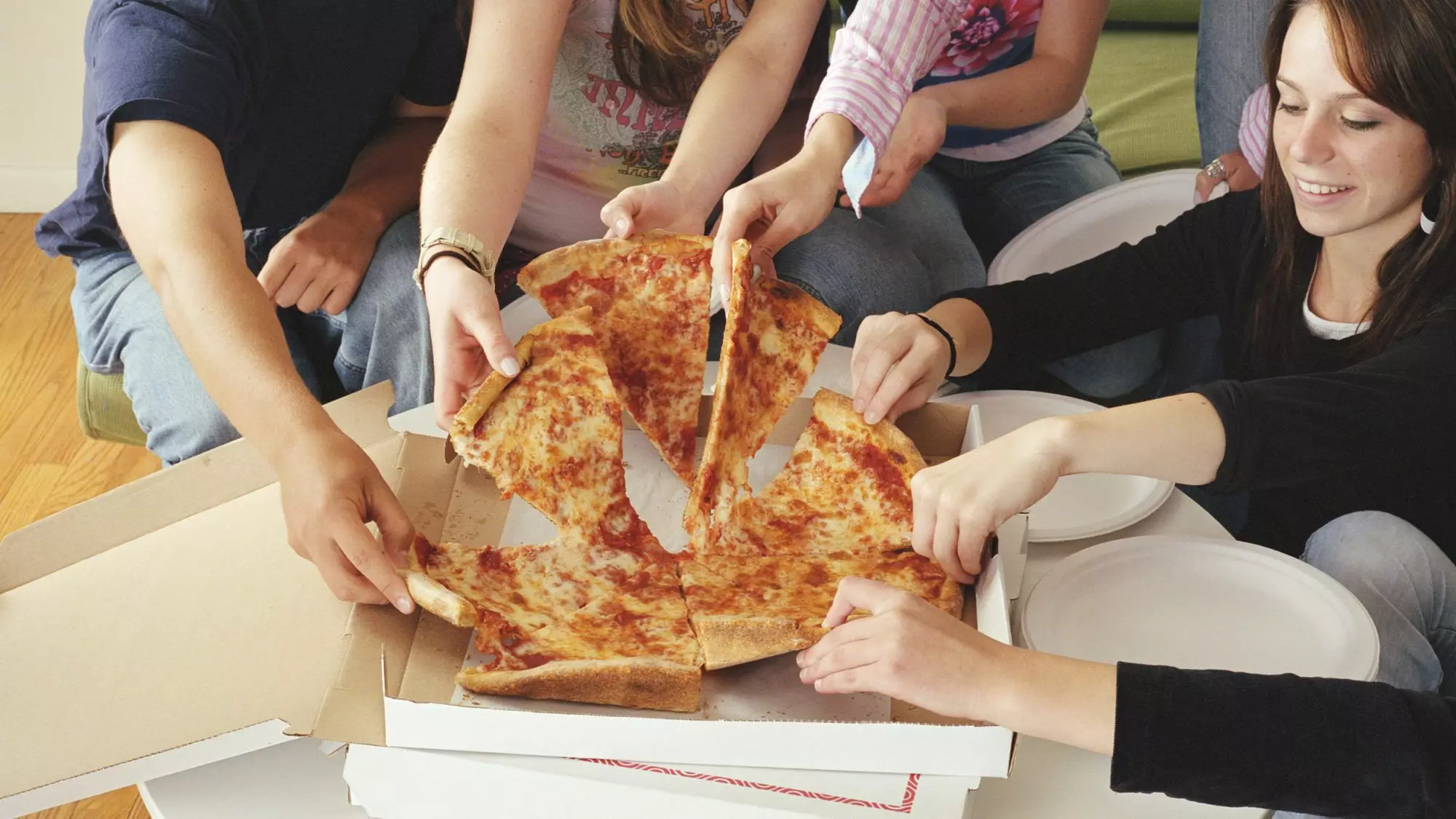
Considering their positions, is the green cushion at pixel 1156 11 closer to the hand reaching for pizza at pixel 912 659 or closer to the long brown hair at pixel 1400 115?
the long brown hair at pixel 1400 115

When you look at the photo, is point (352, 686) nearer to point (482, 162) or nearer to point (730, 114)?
point (482, 162)

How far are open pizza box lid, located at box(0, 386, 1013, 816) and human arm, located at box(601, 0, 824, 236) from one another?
45 centimetres

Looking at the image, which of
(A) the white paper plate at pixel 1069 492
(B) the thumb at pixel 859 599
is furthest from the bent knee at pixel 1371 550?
(B) the thumb at pixel 859 599

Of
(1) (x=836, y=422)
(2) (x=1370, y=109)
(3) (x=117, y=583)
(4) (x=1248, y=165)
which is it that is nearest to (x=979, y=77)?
(4) (x=1248, y=165)

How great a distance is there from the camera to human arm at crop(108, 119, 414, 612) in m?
1.05

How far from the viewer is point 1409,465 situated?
1409mm

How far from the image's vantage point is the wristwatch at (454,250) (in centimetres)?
134

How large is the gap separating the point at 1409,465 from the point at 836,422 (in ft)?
2.25

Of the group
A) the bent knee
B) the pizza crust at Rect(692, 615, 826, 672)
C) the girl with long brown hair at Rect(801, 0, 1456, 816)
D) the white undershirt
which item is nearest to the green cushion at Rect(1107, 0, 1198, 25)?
the girl with long brown hair at Rect(801, 0, 1456, 816)

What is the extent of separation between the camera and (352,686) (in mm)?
928

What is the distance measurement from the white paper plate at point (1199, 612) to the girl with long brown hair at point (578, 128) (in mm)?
598

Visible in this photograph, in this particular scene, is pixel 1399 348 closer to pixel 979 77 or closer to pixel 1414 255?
pixel 1414 255

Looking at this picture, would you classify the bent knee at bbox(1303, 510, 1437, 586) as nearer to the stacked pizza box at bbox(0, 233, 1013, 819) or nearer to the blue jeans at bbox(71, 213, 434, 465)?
the stacked pizza box at bbox(0, 233, 1013, 819)

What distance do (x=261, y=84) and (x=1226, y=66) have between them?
1574mm
